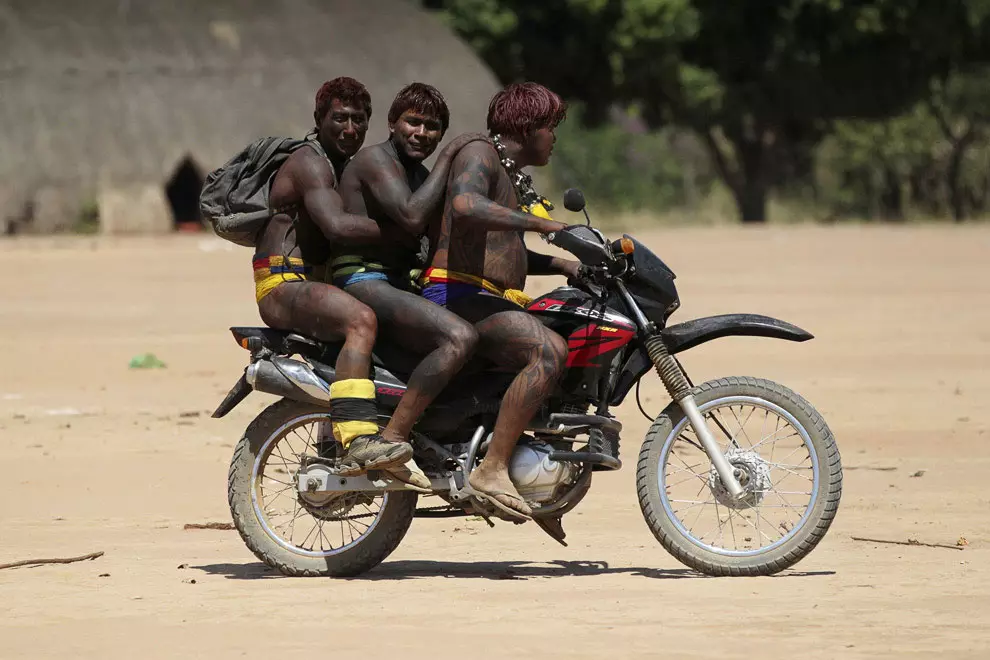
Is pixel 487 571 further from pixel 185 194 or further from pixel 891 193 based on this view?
pixel 891 193

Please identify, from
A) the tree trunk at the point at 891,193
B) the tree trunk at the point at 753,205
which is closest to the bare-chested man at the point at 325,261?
the tree trunk at the point at 753,205

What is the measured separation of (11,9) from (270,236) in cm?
3187

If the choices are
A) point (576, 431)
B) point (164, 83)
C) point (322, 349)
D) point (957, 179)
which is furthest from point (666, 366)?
point (957, 179)

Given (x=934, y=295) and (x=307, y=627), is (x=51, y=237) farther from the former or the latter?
(x=307, y=627)

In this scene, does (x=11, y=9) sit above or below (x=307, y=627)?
above

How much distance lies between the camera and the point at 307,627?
6.00 meters

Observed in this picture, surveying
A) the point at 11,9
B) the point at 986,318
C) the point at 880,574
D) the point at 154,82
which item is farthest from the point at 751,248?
the point at 880,574

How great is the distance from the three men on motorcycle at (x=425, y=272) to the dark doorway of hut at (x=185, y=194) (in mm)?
30752

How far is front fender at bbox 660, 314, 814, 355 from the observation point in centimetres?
678

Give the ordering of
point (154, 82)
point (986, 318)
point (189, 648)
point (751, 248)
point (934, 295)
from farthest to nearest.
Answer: point (154, 82), point (751, 248), point (934, 295), point (986, 318), point (189, 648)

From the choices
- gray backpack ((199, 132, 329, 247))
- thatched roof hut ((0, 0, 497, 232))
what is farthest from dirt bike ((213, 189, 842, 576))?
thatched roof hut ((0, 0, 497, 232))

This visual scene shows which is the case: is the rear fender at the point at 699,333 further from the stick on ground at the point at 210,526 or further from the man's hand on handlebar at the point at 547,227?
the stick on ground at the point at 210,526

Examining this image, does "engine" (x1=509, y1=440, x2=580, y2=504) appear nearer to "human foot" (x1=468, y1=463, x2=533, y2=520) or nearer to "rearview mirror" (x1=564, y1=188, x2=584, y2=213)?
"human foot" (x1=468, y1=463, x2=533, y2=520)

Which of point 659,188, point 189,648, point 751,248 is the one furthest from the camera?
point 659,188
